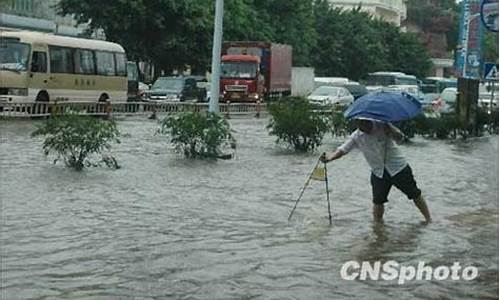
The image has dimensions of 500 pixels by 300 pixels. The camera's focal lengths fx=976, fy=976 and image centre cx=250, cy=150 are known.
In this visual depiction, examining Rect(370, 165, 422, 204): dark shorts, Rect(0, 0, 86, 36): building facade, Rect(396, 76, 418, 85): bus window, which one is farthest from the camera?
Rect(396, 76, 418, 85): bus window

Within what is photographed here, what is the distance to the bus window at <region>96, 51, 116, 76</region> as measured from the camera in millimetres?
34219

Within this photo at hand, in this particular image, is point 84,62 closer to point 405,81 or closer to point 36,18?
point 36,18

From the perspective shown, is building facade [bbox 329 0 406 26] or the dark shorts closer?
the dark shorts

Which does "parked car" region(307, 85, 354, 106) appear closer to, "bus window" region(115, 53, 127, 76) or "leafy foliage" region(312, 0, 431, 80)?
"bus window" region(115, 53, 127, 76)

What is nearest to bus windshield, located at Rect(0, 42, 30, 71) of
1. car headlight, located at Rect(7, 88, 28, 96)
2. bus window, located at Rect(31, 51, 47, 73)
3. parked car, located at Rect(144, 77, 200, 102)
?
bus window, located at Rect(31, 51, 47, 73)

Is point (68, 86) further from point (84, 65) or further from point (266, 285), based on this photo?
point (266, 285)

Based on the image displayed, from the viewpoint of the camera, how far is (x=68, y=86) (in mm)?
31891

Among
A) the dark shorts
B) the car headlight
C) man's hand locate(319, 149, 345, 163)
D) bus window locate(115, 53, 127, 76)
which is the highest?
bus window locate(115, 53, 127, 76)

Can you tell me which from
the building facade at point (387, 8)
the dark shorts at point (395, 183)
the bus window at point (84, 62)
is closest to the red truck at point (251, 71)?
the bus window at point (84, 62)

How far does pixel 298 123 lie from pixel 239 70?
85.1 feet

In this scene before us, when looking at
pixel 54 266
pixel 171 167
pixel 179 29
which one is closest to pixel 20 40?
pixel 171 167

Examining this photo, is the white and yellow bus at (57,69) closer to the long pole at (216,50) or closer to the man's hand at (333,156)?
the long pole at (216,50)

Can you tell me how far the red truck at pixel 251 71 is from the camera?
148 feet

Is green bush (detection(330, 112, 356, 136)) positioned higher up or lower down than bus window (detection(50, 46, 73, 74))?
lower down
